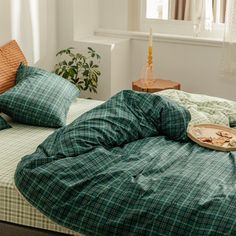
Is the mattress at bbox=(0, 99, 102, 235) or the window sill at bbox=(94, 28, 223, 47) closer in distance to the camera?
the mattress at bbox=(0, 99, 102, 235)

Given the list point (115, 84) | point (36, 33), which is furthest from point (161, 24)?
point (36, 33)

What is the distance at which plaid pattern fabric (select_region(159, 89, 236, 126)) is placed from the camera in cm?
281

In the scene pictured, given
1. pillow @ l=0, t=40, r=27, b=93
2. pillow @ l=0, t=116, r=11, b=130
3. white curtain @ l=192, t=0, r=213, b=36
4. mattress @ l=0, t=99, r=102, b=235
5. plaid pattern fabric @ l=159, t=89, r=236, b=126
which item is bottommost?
mattress @ l=0, t=99, r=102, b=235

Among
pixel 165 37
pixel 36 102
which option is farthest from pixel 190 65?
pixel 36 102

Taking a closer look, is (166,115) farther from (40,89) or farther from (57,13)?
(57,13)

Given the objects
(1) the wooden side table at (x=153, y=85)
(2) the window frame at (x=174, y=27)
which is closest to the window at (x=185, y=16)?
(2) the window frame at (x=174, y=27)

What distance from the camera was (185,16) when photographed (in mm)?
4418

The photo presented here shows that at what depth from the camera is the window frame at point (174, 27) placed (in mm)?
4301

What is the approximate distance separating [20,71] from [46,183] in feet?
4.18

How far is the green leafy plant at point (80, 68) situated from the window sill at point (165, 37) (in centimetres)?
40

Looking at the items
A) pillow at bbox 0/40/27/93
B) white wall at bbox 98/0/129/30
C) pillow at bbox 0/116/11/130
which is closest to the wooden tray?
pillow at bbox 0/116/11/130

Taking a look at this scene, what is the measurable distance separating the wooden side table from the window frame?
0.51 m

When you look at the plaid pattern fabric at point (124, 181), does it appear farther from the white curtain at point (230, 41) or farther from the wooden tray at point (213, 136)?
the white curtain at point (230, 41)

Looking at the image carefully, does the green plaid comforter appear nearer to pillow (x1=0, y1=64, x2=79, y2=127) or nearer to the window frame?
pillow (x1=0, y1=64, x2=79, y2=127)
